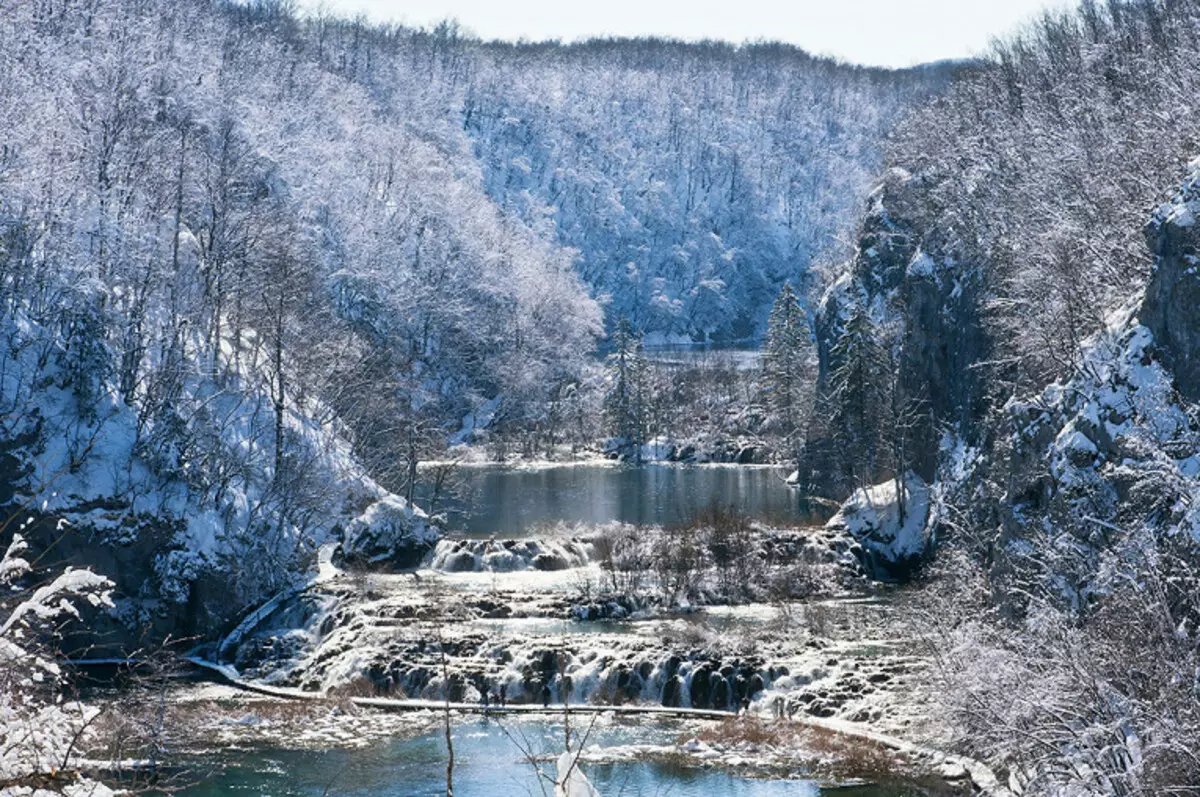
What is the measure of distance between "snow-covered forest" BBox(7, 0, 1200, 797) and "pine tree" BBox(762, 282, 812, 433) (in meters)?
0.62

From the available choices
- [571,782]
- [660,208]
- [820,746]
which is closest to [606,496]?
[820,746]

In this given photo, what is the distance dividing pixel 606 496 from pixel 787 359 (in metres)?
33.2

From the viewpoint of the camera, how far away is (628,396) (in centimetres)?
10294

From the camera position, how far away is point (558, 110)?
7731 inches

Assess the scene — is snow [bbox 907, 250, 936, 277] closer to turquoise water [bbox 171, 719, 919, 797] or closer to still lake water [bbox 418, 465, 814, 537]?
still lake water [bbox 418, 465, 814, 537]

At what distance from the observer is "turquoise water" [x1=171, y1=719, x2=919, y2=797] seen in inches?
912

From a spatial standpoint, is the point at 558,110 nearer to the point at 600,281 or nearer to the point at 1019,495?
the point at 600,281

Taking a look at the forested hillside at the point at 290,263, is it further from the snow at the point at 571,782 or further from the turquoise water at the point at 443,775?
the turquoise water at the point at 443,775

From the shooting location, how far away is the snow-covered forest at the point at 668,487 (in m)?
19.3

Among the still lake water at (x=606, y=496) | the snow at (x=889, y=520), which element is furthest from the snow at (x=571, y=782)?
the still lake water at (x=606, y=496)

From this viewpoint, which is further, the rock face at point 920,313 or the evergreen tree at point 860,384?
the evergreen tree at point 860,384

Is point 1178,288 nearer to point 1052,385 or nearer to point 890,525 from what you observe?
point 1052,385

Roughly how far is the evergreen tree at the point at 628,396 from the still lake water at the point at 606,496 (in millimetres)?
7914

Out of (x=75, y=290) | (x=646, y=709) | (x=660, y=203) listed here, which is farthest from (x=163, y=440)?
(x=660, y=203)
